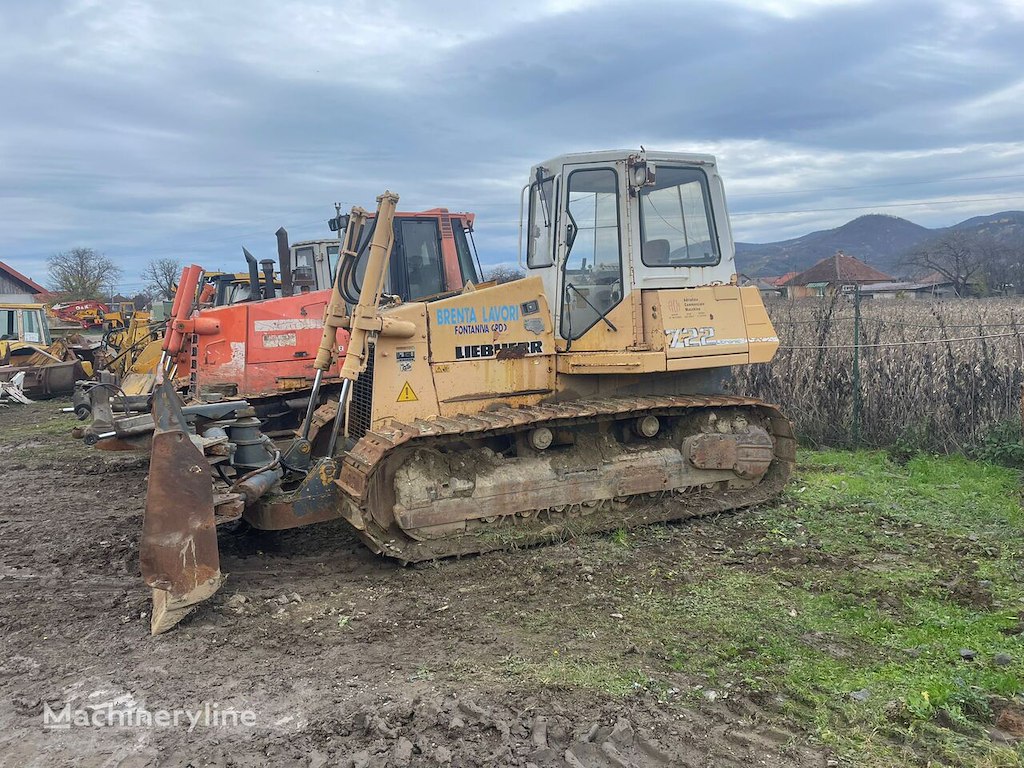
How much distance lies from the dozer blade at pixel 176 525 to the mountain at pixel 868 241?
93.7m

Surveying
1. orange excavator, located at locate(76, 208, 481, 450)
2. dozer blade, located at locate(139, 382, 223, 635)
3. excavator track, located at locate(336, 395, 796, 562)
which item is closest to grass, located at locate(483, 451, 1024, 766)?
excavator track, located at locate(336, 395, 796, 562)

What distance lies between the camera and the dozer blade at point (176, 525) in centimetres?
453

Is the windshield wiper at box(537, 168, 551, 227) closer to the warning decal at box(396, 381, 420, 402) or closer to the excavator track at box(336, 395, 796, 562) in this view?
the excavator track at box(336, 395, 796, 562)

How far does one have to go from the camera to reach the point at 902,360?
9195 mm

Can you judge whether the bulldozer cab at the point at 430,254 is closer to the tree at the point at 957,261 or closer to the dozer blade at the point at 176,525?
the dozer blade at the point at 176,525

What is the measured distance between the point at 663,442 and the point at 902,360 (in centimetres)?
416

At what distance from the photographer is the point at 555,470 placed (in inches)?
247

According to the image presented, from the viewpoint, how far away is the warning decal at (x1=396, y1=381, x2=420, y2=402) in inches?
236

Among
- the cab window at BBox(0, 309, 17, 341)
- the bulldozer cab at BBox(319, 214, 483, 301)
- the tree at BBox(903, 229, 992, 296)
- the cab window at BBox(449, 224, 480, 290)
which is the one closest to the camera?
the bulldozer cab at BBox(319, 214, 483, 301)

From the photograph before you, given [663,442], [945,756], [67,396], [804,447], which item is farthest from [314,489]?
[67,396]

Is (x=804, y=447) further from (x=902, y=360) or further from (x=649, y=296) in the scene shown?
(x=649, y=296)

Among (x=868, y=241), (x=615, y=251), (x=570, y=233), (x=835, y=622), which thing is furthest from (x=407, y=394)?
(x=868, y=241)

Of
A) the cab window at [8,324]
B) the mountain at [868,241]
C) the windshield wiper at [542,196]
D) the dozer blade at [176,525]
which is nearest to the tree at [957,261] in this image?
the mountain at [868,241]

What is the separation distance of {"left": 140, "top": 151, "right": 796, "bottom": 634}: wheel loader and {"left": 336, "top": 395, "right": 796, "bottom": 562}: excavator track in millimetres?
16
